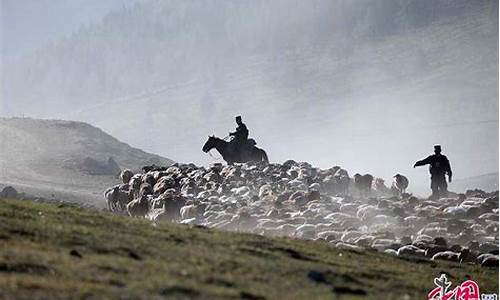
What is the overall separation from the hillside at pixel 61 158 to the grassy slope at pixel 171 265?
96.6 ft

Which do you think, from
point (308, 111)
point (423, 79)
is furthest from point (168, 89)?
point (423, 79)

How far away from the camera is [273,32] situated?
7269 inches

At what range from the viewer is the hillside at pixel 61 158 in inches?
2047

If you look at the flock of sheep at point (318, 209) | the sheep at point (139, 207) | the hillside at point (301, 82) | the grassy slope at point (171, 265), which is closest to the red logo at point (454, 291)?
the grassy slope at point (171, 265)

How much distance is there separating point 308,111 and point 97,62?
75507 mm

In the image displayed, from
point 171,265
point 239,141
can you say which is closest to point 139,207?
point 239,141

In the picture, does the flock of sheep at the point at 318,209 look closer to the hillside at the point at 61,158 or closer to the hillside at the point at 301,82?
the hillside at the point at 61,158

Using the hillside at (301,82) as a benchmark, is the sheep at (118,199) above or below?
below

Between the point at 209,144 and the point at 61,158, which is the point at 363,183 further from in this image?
the point at 61,158

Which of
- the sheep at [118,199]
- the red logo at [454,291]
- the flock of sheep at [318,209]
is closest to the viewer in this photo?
the red logo at [454,291]

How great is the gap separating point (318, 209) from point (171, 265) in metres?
14.3

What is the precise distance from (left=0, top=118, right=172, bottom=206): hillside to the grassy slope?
2943cm

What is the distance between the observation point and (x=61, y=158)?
62406mm

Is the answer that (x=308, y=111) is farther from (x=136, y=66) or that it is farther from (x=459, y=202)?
(x=459, y=202)
